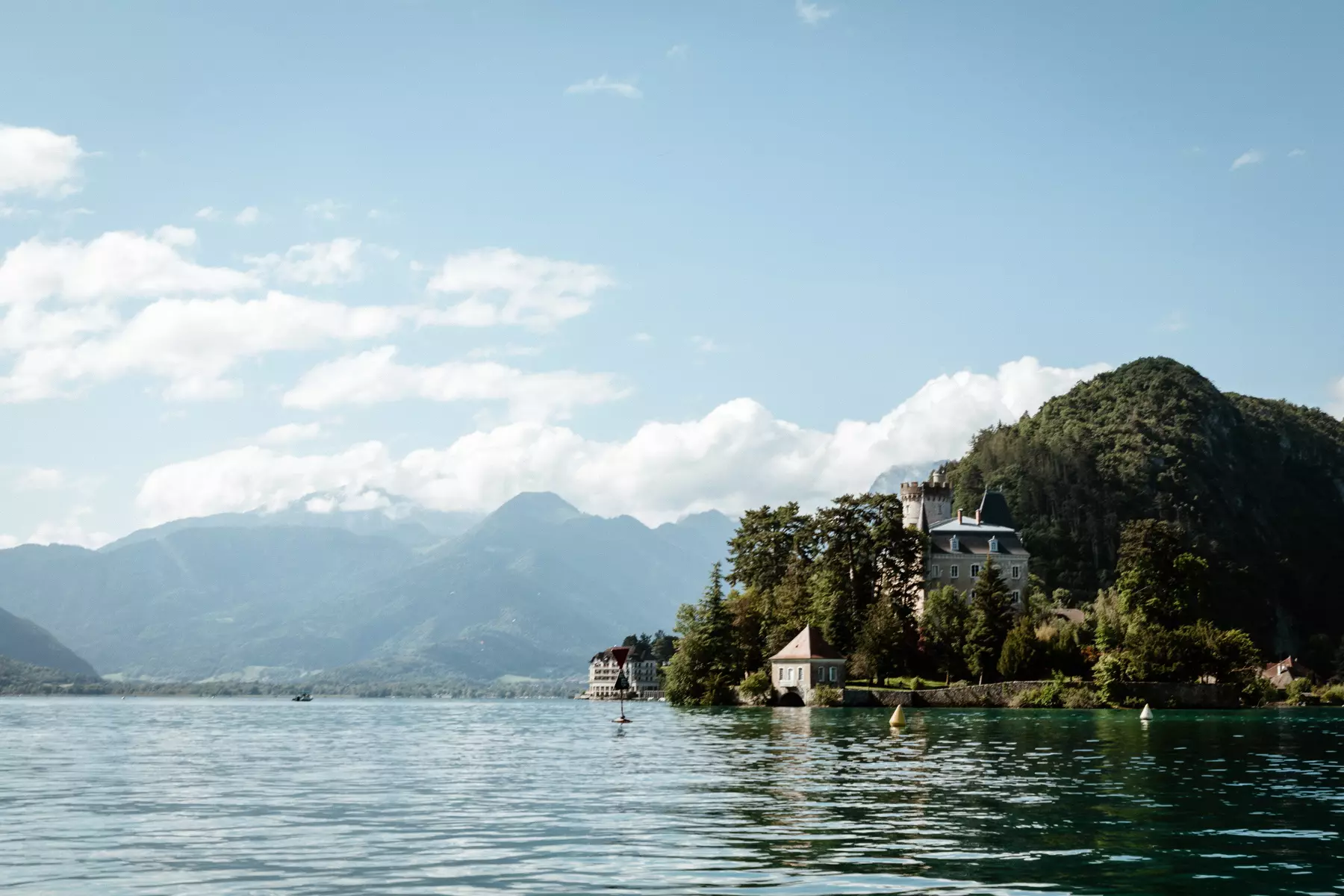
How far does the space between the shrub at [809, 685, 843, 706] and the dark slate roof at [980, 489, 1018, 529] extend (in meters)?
69.3

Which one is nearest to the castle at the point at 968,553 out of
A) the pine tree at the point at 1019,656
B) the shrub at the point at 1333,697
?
the pine tree at the point at 1019,656

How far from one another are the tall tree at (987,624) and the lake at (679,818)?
66.3 m

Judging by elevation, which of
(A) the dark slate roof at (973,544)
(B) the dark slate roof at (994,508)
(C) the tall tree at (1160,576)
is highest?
(B) the dark slate roof at (994,508)

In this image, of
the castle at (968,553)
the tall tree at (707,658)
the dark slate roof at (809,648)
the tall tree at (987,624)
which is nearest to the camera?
the dark slate roof at (809,648)

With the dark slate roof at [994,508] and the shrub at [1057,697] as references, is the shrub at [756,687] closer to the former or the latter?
the shrub at [1057,697]

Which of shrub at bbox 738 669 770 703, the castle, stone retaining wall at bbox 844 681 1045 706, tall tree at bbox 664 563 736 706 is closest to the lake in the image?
stone retaining wall at bbox 844 681 1045 706

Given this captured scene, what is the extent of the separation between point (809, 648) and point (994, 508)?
6989 centimetres

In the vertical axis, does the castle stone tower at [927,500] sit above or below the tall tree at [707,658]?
above

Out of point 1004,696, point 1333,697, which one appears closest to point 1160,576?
point 1004,696

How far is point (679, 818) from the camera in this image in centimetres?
2827

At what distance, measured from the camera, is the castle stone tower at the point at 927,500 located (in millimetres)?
180500

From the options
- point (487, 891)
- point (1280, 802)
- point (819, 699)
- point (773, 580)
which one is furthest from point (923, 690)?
point (487, 891)

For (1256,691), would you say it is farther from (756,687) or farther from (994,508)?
(994,508)

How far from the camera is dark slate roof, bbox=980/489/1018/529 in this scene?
602ft
